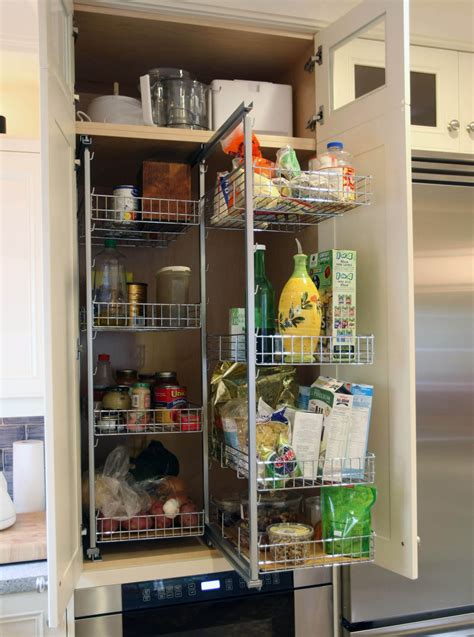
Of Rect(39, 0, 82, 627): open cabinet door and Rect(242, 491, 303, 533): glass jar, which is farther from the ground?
Rect(39, 0, 82, 627): open cabinet door

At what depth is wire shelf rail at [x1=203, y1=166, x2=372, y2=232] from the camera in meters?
1.45

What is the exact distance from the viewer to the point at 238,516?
168 centimetres

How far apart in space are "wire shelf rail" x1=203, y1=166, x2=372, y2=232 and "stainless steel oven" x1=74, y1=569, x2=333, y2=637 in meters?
0.94

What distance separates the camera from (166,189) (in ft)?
5.73

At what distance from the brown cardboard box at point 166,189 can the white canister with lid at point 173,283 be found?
145 mm

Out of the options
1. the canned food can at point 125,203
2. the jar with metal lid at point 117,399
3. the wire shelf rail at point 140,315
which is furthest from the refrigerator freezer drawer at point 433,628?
the canned food can at point 125,203

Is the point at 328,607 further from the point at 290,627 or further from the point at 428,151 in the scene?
the point at 428,151

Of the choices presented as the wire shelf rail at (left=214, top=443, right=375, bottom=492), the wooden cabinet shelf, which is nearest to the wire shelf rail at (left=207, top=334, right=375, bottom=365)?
the wire shelf rail at (left=214, top=443, right=375, bottom=492)

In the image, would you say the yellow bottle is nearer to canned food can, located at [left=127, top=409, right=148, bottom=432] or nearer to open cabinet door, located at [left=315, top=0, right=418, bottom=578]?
open cabinet door, located at [left=315, top=0, right=418, bottom=578]

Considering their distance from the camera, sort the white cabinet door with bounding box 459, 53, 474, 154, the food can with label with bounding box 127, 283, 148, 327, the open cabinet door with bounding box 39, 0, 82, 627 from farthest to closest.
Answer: the white cabinet door with bounding box 459, 53, 474, 154, the food can with label with bounding box 127, 283, 148, 327, the open cabinet door with bounding box 39, 0, 82, 627

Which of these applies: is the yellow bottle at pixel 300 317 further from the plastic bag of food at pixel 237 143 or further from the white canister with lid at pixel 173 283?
the white canister with lid at pixel 173 283

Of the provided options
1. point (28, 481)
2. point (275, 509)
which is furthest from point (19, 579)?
point (275, 509)

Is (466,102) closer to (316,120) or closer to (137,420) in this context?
(316,120)

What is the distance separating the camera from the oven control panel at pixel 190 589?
1584mm
